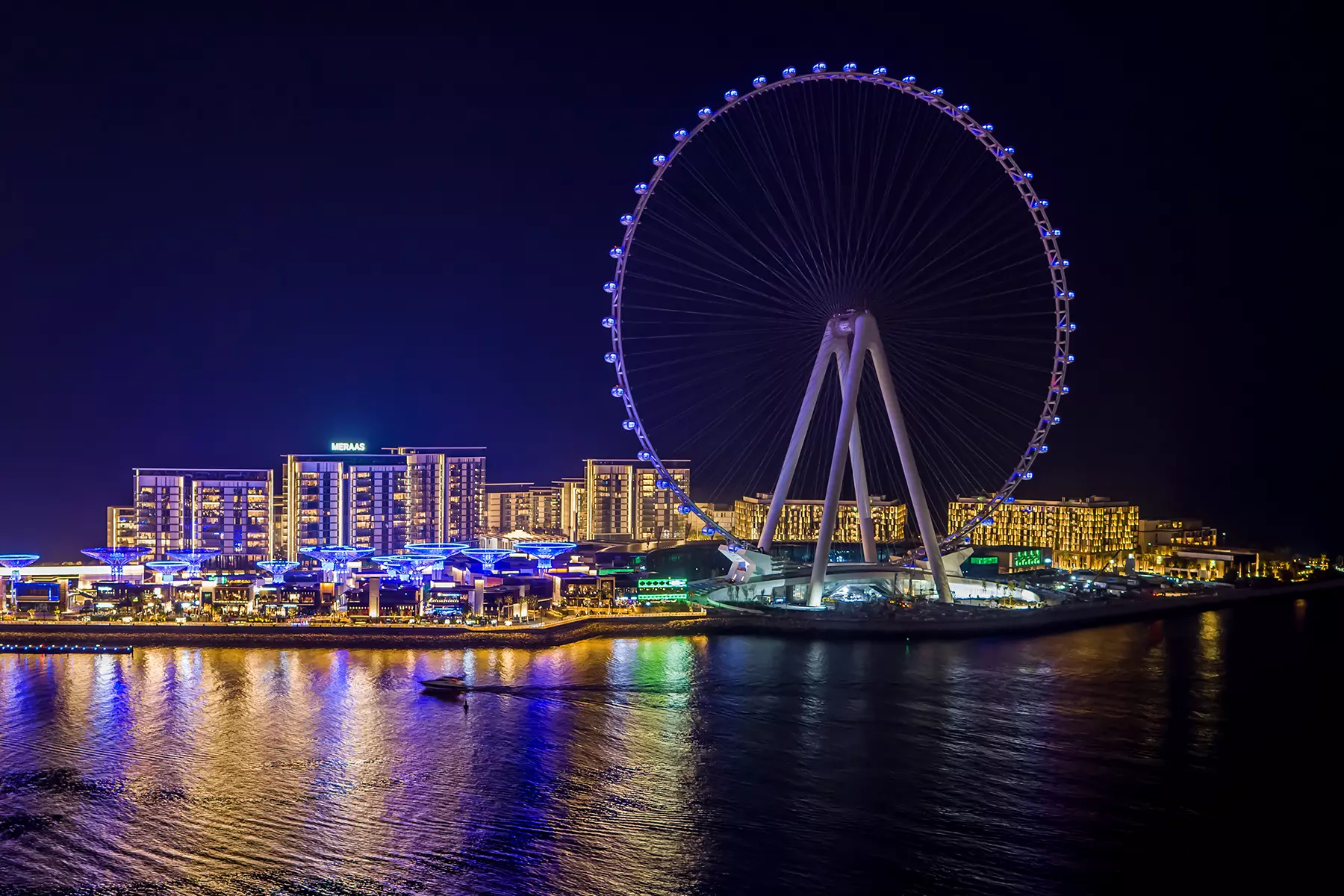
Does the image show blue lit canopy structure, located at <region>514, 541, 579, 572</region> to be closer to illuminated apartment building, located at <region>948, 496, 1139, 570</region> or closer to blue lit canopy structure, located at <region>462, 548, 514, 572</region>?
blue lit canopy structure, located at <region>462, 548, 514, 572</region>

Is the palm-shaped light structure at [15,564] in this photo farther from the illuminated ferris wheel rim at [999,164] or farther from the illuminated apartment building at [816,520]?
the illuminated apartment building at [816,520]

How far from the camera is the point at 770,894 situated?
7.47 meters

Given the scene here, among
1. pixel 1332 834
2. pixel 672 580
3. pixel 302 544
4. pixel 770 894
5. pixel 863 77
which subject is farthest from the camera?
pixel 302 544

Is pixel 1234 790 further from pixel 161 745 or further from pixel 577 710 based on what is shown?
pixel 161 745

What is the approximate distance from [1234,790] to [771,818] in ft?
13.8

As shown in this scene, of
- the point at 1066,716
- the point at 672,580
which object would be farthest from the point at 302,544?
the point at 1066,716

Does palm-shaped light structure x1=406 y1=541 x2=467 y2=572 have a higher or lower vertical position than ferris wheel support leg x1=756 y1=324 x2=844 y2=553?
lower

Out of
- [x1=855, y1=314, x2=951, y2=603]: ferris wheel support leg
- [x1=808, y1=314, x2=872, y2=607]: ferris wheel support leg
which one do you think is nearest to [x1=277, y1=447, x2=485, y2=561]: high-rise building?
[x1=808, y1=314, x2=872, y2=607]: ferris wheel support leg

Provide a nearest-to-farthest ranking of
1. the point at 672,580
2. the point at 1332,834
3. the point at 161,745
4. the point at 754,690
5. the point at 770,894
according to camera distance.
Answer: the point at 770,894, the point at 1332,834, the point at 161,745, the point at 754,690, the point at 672,580

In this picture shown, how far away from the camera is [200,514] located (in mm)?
28266

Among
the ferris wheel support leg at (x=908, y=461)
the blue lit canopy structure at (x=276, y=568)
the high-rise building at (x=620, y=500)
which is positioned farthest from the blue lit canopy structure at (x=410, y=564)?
the high-rise building at (x=620, y=500)

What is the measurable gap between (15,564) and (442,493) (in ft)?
35.9

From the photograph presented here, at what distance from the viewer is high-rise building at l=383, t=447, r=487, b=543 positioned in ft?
97.2

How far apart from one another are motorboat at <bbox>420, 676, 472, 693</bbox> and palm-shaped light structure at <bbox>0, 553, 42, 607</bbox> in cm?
1102
